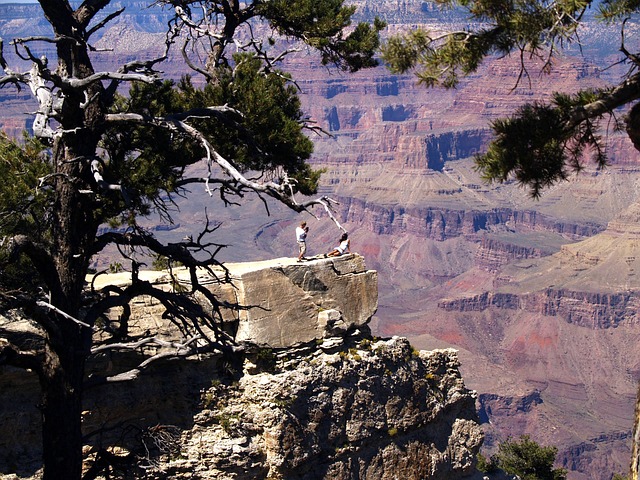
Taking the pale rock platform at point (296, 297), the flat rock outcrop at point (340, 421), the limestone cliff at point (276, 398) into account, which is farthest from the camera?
the pale rock platform at point (296, 297)

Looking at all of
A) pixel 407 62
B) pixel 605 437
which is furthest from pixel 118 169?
pixel 605 437

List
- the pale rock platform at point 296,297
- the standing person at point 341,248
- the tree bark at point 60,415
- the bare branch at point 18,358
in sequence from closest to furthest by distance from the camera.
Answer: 1. the bare branch at point 18,358
2. the tree bark at point 60,415
3. the pale rock platform at point 296,297
4. the standing person at point 341,248

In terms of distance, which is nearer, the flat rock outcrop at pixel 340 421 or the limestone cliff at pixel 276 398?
the limestone cliff at pixel 276 398

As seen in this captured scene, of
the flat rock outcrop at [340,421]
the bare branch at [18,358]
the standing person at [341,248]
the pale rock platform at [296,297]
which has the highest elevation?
the bare branch at [18,358]

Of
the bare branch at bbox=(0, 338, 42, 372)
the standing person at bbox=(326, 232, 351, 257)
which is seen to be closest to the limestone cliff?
the standing person at bbox=(326, 232, 351, 257)

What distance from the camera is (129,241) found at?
10.9 m

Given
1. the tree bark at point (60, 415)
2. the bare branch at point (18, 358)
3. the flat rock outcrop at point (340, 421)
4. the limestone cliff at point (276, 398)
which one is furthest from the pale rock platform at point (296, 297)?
the bare branch at point (18, 358)

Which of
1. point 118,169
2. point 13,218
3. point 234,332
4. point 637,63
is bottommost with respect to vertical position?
point 234,332

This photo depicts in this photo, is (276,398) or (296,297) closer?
(276,398)

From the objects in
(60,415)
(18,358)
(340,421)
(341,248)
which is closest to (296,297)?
(341,248)

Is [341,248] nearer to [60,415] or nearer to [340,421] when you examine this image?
[340,421]

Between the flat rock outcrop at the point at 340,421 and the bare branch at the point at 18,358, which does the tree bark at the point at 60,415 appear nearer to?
the bare branch at the point at 18,358

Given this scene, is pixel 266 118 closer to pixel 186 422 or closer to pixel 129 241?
pixel 129 241

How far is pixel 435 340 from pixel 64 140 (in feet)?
594
